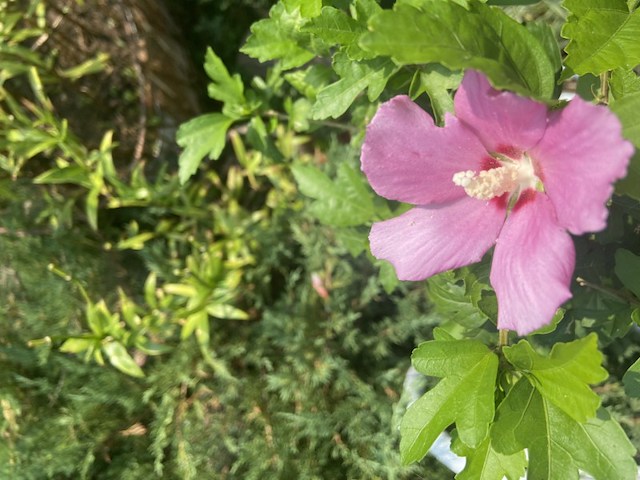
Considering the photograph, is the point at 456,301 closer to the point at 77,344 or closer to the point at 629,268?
the point at 629,268

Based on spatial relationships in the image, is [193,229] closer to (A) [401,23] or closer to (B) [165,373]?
(B) [165,373]

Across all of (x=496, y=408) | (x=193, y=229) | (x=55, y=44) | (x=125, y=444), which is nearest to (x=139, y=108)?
(x=55, y=44)

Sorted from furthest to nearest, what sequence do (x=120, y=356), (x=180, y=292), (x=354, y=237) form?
(x=180, y=292), (x=120, y=356), (x=354, y=237)

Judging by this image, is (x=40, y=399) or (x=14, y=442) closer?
(x=14, y=442)

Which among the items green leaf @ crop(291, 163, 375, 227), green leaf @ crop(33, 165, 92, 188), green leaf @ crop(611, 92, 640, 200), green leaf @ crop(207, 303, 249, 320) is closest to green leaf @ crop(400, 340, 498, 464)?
green leaf @ crop(611, 92, 640, 200)

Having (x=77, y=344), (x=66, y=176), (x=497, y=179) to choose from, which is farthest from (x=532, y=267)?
(x=66, y=176)

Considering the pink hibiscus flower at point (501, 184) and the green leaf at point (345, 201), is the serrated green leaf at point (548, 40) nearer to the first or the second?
the pink hibiscus flower at point (501, 184)

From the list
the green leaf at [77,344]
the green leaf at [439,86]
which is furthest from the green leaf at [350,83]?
the green leaf at [77,344]
